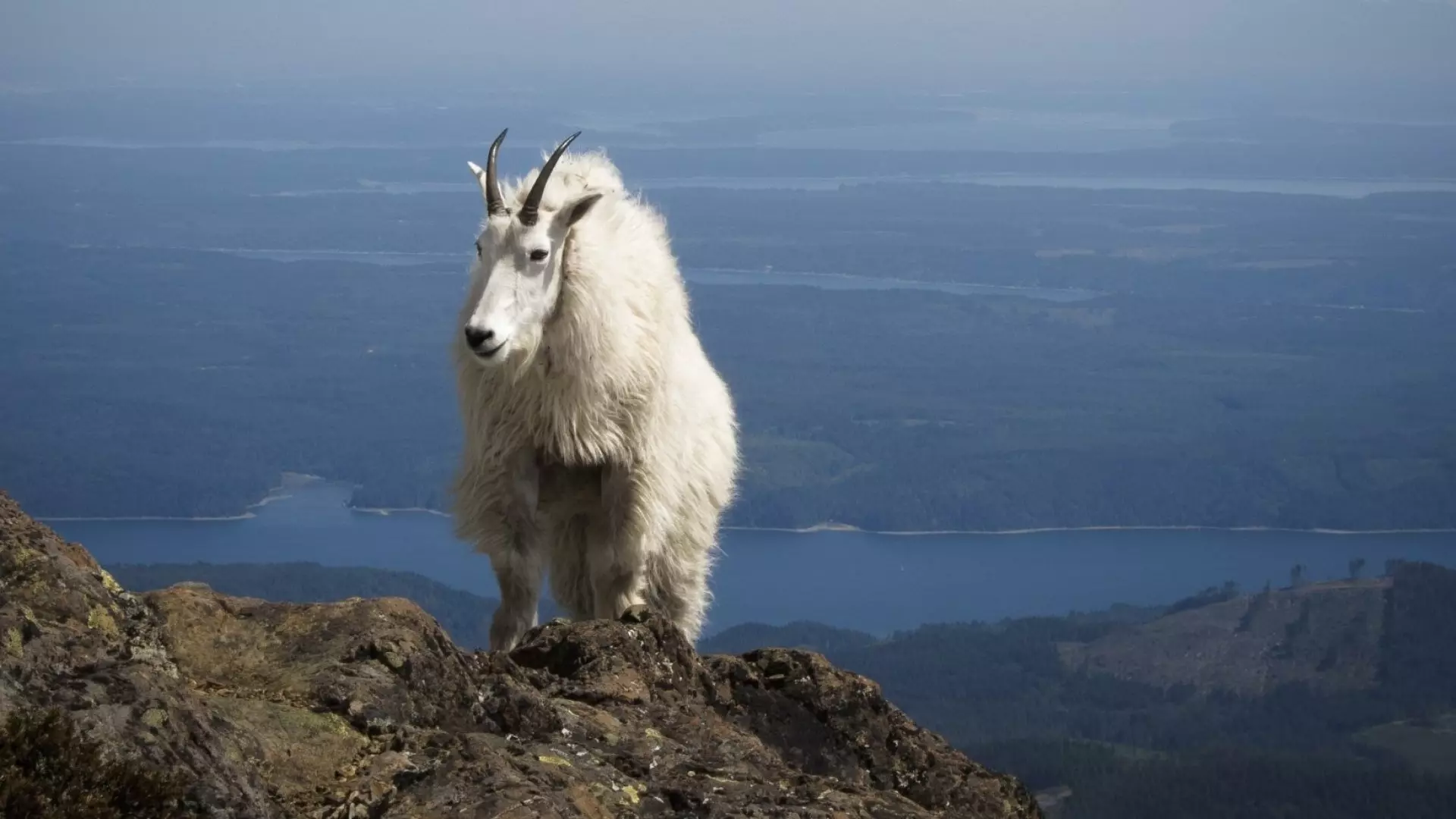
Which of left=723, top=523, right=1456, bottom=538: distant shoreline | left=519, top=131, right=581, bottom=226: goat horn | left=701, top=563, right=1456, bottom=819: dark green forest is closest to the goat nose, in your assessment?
left=519, top=131, right=581, bottom=226: goat horn

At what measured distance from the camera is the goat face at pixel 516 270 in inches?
271

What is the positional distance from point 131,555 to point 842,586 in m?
40.9

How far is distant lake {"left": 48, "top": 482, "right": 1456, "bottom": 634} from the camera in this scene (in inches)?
3565

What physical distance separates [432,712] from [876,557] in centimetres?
10780

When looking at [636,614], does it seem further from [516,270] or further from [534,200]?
[534,200]

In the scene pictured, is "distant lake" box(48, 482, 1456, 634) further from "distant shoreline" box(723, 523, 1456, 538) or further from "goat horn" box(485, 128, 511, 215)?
"goat horn" box(485, 128, 511, 215)

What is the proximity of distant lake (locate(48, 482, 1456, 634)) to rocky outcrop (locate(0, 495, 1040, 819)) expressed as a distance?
247 feet

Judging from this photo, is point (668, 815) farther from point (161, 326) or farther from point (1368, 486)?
point (161, 326)

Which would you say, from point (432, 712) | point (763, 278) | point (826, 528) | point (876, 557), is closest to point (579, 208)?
point (432, 712)

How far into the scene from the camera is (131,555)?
83875mm

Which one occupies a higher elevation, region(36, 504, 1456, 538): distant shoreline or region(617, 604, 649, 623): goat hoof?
region(617, 604, 649, 623): goat hoof

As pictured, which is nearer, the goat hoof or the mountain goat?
the goat hoof

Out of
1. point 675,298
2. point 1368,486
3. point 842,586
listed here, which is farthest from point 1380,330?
point 675,298

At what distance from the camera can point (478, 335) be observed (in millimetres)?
6797
